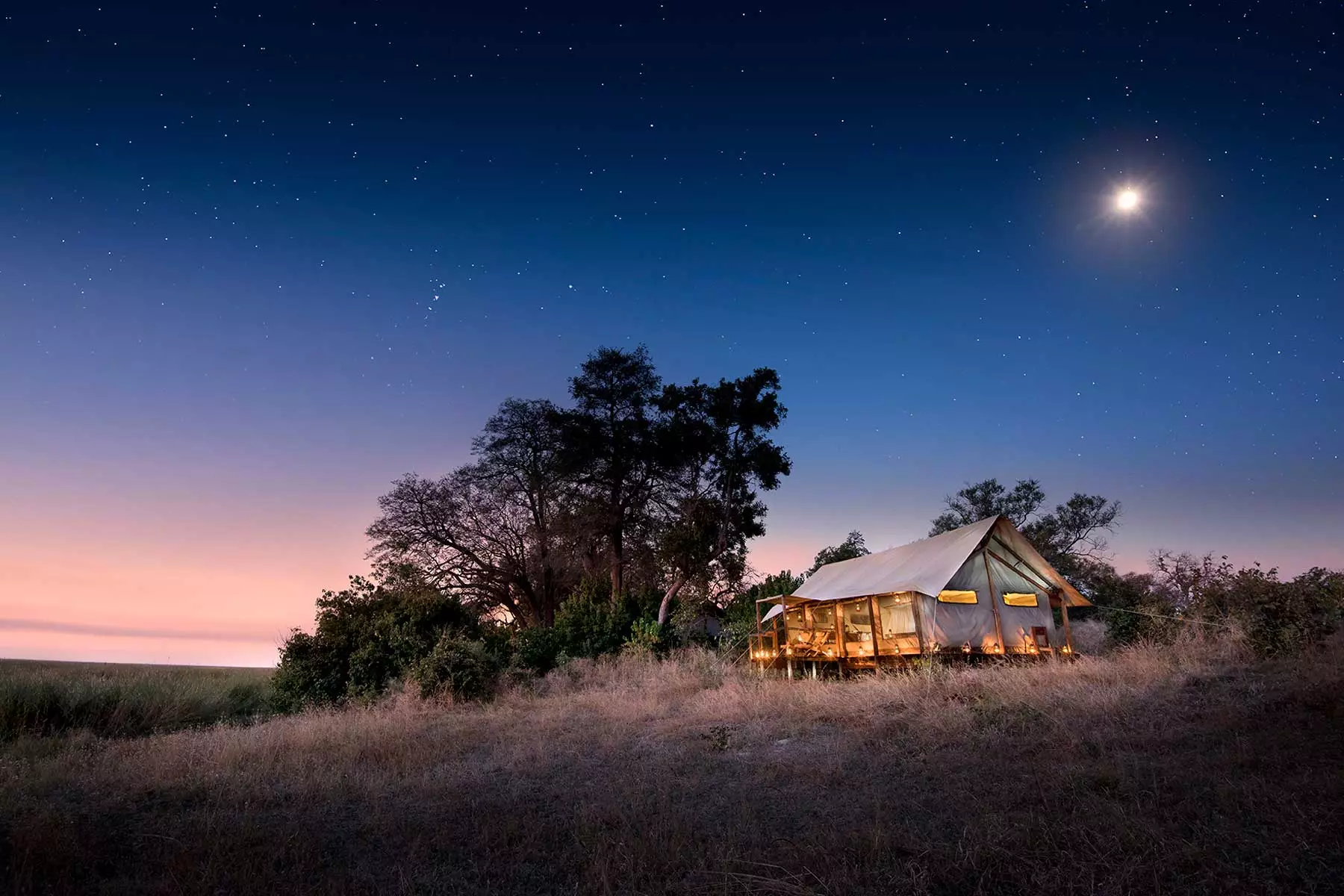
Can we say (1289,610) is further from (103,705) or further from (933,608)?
(103,705)

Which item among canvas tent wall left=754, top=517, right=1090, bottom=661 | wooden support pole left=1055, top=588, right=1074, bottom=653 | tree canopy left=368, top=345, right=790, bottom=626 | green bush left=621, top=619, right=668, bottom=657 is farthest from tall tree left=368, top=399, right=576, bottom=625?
wooden support pole left=1055, top=588, right=1074, bottom=653

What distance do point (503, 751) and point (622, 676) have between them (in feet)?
28.1

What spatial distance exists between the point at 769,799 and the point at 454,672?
10928 mm

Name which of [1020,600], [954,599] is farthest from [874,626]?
[1020,600]

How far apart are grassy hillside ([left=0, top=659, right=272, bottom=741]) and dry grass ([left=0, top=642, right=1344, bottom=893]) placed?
2.67m

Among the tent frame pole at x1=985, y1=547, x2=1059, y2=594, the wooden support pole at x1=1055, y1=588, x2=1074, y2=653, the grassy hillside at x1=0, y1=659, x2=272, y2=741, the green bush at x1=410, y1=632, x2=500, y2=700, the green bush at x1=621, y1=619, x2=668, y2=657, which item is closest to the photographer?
the grassy hillside at x1=0, y1=659, x2=272, y2=741

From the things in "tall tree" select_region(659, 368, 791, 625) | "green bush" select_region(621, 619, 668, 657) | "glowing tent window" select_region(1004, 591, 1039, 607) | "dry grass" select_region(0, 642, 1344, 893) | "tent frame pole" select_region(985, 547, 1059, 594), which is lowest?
"dry grass" select_region(0, 642, 1344, 893)

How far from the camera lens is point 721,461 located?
28625 mm

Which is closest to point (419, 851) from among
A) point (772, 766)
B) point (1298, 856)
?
point (772, 766)

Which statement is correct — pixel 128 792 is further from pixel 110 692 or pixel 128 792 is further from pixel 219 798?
pixel 110 692

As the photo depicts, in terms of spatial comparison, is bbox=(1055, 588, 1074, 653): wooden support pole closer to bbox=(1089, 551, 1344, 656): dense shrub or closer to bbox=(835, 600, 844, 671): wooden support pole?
bbox=(1089, 551, 1344, 656): dense shrub

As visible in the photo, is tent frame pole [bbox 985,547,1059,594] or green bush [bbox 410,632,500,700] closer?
green bush [bbox 410,632,500,700]

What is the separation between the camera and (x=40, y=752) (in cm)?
1038

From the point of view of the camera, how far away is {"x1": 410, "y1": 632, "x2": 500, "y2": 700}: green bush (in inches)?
612
